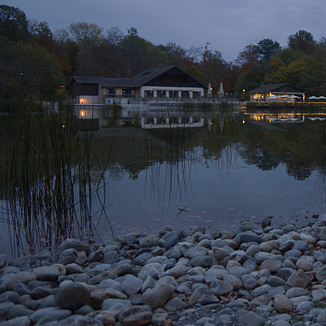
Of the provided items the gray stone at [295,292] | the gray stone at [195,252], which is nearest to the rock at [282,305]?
the gray stone at [295,292]

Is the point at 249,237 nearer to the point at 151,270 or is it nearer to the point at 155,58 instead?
the point at 151,270

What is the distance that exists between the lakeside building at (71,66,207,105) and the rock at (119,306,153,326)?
116 ft

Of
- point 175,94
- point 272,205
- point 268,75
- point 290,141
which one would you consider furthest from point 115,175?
point 268,75

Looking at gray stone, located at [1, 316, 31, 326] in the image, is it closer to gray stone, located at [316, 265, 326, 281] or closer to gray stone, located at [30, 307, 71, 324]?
gray stone, located at [30, 307, 71, 324]

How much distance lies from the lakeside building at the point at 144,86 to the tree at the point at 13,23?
6.01 metres

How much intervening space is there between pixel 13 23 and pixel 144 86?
13.1m

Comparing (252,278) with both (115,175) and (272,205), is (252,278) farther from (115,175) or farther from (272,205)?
(115,175)

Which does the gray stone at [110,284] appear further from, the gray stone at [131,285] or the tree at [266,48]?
the tree at [266,48]

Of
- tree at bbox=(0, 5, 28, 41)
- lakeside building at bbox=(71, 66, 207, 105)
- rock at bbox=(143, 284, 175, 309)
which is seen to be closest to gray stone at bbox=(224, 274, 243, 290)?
rock at bbox=(143, 284, 175, 309)

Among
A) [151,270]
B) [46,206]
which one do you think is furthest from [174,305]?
[46,206]

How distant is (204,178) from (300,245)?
330 centimetres

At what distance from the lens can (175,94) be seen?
39.2 m

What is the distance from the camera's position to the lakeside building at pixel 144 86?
123ft

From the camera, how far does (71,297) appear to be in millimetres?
2271
